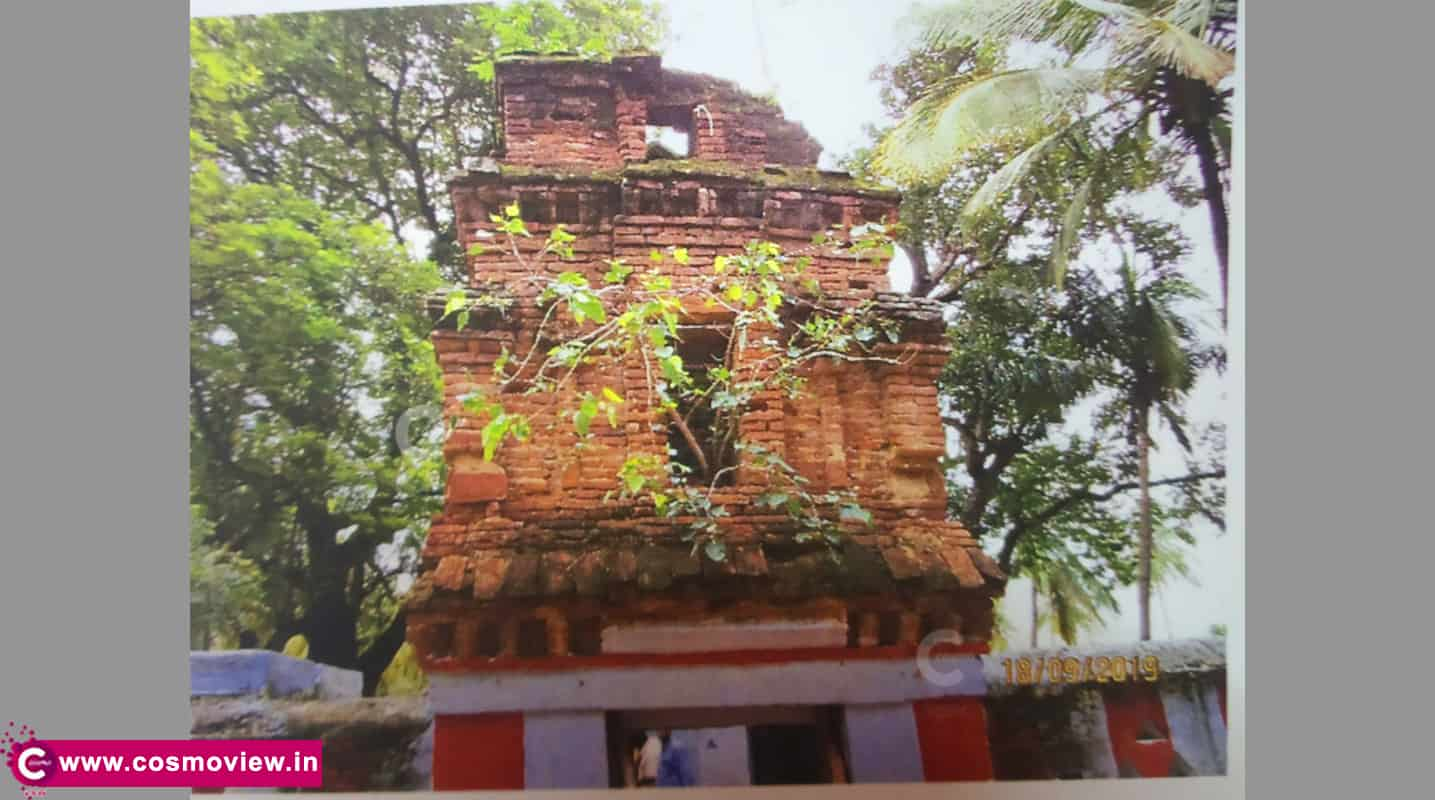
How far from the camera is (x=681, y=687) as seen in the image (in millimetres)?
3113

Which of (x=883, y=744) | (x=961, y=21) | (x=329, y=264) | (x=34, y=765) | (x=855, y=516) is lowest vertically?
(x=34, y=765)

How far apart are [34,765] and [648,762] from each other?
7.72 feet

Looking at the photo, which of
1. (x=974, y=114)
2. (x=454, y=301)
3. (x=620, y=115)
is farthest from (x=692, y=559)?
(x=974, y=114)

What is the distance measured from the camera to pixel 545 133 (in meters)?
3.36

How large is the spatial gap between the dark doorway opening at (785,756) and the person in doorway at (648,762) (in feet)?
1.14

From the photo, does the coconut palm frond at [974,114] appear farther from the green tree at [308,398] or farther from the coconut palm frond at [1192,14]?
the green tree at [308,398]

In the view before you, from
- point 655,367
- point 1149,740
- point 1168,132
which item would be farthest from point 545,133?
point 1149,740

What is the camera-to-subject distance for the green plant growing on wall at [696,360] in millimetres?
3191

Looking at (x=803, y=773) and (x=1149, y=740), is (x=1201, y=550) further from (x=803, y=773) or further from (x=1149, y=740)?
(x=803, y=773)

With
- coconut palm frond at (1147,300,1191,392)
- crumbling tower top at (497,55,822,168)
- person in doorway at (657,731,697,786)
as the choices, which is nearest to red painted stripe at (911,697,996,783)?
person in doorway at (657,731,697,786)

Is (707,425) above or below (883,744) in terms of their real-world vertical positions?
above

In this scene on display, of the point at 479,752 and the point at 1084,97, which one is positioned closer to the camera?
the point at 479,752

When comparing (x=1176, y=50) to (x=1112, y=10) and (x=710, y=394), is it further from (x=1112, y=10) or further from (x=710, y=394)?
(x=710, y=394)
